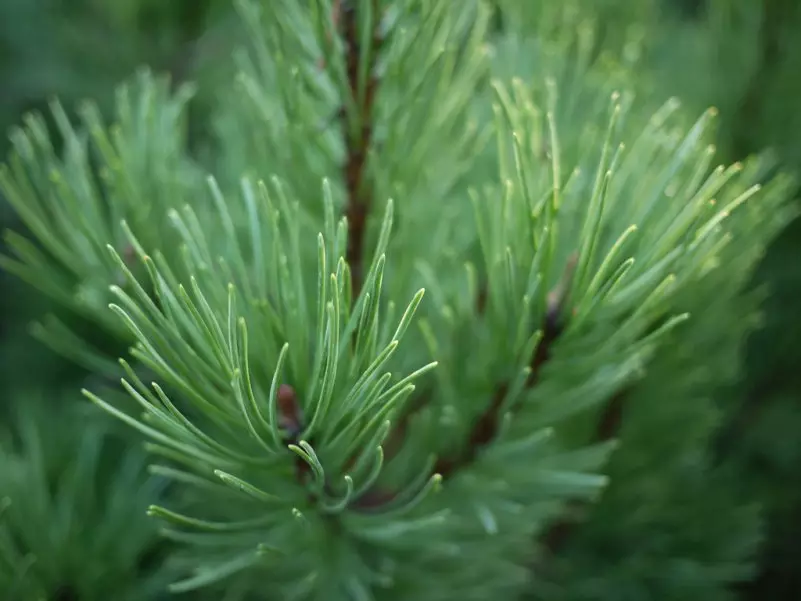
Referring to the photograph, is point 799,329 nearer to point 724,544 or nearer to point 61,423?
Result: point 724,544

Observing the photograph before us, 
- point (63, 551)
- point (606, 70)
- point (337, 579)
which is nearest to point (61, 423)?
point (63, 551)

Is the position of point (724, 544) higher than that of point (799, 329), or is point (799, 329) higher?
point (799, 329)

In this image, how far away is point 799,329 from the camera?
0.47 m

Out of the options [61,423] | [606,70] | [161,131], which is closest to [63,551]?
[61,423]

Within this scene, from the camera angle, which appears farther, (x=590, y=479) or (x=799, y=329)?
(x=799, y=329)

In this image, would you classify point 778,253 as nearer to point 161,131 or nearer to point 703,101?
point 703,101

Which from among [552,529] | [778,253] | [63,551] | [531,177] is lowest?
[63,551]

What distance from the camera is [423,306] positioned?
35 cm

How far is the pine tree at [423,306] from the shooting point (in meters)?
0.25

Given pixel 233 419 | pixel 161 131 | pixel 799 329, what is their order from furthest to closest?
pixel 799 329, pixel 161 131, pixel 233 419

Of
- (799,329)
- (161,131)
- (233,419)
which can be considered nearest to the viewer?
(233,419)

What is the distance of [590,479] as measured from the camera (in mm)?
291

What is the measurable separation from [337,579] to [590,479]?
108 mm

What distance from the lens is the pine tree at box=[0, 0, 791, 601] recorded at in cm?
25
